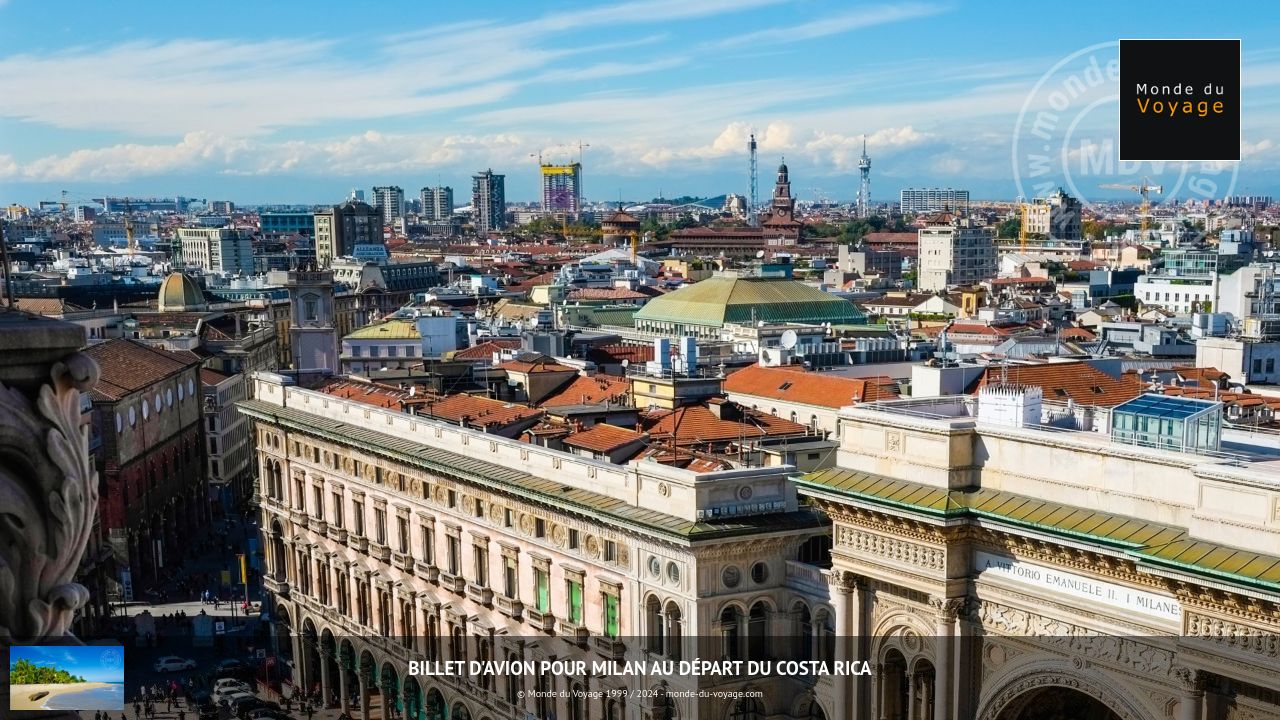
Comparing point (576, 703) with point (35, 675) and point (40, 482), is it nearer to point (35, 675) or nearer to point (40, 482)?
point (35, 675)

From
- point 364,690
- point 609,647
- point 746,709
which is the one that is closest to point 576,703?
point 609,647

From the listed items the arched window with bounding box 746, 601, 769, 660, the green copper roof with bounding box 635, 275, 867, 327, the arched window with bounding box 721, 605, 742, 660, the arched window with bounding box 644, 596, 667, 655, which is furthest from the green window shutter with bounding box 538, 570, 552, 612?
the green copper roof with bounding box 635, 275, 867, 327

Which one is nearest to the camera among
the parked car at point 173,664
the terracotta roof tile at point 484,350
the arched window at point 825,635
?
the arched window at point 825,635

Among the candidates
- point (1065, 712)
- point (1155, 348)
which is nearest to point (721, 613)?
point (1065, 712)

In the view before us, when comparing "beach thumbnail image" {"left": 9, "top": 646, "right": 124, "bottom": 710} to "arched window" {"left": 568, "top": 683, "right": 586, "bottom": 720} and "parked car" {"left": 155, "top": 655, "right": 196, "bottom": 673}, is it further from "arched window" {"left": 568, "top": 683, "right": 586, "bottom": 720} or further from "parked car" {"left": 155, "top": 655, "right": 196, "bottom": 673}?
"parked car" {"left": 155, "top": 655, "right": 196, "bottom": 673}

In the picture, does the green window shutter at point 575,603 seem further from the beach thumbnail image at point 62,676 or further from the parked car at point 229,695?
the beach thumbnail image at point 62,676

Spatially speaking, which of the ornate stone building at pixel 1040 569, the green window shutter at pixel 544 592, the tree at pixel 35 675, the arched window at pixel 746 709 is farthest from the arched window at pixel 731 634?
the tree at pixel 35 675
